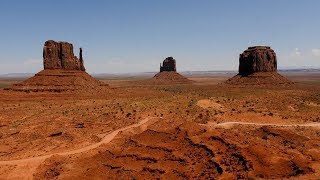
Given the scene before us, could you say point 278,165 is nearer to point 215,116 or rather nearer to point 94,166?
point 94,166

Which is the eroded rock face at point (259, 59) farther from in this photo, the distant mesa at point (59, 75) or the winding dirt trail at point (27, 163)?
the winding dirt trail at point (27, 163)

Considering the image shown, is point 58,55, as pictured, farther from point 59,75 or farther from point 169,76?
point 169,76

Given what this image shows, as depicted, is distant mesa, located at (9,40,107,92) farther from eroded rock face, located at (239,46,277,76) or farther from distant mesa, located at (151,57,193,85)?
distant mesa, located at (151,57,193,85)

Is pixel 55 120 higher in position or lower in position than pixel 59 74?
lower

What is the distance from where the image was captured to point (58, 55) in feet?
266

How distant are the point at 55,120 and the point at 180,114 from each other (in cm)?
1861

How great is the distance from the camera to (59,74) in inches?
3110

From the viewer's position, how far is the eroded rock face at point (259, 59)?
104m

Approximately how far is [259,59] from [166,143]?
81030 mm

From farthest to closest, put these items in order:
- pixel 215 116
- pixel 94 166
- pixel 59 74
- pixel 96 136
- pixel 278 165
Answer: pixel 59 74, pixel 215 116, pixel 96 136, pixel 94 166, pixel 278 165


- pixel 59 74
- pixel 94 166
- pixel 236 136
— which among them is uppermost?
pixel 59 74

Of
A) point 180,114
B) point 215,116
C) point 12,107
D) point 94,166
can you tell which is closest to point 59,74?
point 12,107

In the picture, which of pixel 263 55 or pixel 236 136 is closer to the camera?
pixel 236 136

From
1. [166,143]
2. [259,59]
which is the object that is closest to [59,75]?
[166,143]
